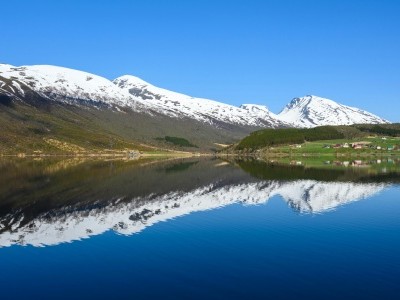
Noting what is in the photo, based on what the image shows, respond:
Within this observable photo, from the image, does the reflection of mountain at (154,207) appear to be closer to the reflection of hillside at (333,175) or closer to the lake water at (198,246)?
the lake water at (198,246)

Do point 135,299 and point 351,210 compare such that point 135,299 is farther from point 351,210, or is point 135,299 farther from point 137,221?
point 351,210

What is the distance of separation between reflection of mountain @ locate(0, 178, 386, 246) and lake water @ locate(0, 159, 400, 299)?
0.50 feet

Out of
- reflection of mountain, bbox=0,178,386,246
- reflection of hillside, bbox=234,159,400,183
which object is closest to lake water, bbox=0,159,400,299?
reflection of mountain, bbox=0,178,386,246

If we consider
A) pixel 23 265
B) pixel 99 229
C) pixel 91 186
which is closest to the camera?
pixel 23 265

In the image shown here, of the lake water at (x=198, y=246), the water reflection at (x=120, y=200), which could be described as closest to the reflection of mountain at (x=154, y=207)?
the water reflection at (x=120, y=200)

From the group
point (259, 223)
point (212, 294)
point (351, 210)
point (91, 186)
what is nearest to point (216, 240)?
point (259, 223)

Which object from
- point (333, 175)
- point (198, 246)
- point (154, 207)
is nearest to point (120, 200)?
point (154, 207)

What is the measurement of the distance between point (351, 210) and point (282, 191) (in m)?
23.8

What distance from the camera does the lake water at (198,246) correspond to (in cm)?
2894

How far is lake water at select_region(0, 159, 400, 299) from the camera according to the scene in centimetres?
2894

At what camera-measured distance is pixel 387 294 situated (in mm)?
27312

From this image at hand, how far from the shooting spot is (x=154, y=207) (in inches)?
2539

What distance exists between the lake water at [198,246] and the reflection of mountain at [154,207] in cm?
15

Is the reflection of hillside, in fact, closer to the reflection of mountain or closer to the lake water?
the reflection of mountain
